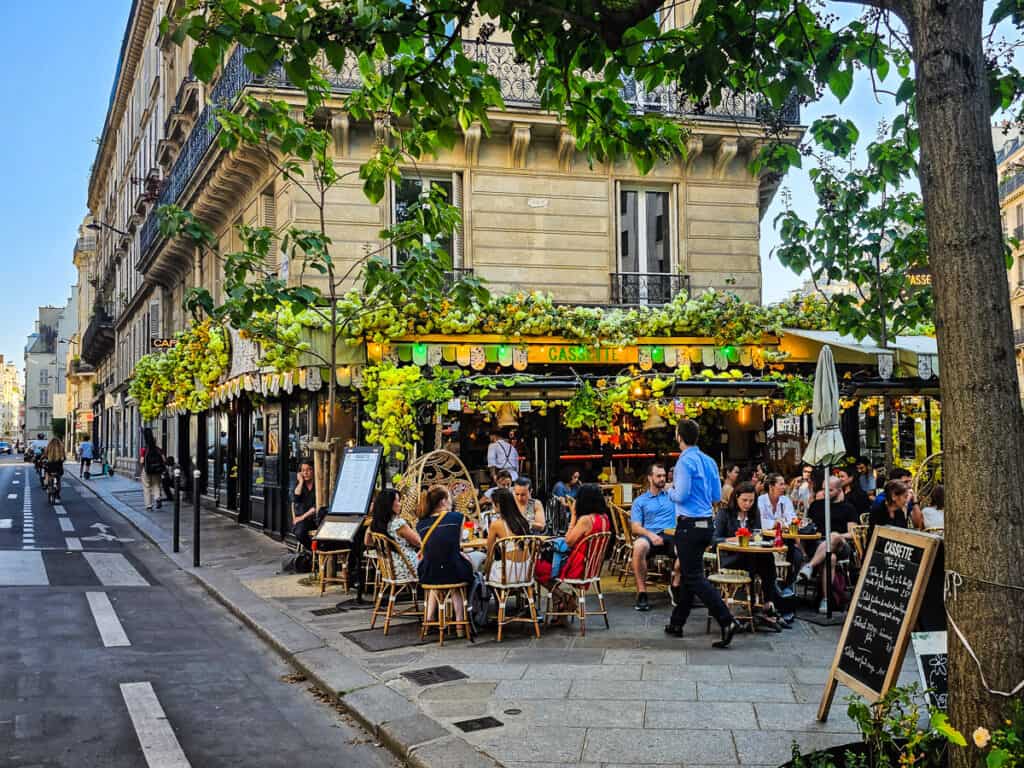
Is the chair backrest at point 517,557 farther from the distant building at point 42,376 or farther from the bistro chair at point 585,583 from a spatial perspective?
the distant building at point 42,376

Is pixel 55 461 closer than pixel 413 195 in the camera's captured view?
No

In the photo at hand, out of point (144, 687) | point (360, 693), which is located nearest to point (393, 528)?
point (360, 693)

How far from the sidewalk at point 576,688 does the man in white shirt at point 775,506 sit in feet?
5.43

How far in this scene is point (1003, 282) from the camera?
3.82 m

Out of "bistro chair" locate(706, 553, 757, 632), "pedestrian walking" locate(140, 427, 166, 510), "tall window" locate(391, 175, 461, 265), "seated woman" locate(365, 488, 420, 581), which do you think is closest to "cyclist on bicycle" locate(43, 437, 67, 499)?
"pedestrian walking" locate(140, 427, 166, 510)

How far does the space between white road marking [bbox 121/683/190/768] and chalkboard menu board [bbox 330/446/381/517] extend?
417cm

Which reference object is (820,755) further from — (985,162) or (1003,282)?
(985,162)

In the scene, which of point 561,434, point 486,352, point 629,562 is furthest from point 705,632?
point 561,434

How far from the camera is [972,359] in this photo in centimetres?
377

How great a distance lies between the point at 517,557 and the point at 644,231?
34.5ft

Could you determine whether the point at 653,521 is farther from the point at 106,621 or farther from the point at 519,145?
the point at 519,145

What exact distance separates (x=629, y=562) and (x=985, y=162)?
8266 millimetres

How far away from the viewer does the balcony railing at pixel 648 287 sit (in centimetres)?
1747

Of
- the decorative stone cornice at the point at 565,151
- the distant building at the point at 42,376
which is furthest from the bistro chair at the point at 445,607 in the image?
the distant building at the point at 42,376
